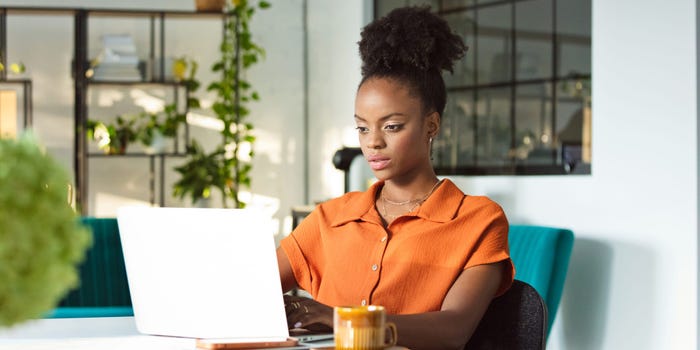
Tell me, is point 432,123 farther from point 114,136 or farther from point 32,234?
point 114,136

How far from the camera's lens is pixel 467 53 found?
374cm

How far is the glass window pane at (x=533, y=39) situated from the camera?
3195 millimetres

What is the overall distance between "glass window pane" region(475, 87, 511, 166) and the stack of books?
2292mm

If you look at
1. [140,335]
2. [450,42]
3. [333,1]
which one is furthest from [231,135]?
[140,335]

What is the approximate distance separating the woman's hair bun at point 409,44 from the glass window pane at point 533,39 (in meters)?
1.37

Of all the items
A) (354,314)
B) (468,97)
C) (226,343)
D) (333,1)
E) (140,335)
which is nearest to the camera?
(354,314)

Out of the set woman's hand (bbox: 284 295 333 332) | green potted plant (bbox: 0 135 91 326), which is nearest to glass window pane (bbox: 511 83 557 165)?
woman's hand (bbox: 284 295 333 332)

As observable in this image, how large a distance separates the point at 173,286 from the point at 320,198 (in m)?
3.83

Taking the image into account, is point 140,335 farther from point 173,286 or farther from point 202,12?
point 202,12

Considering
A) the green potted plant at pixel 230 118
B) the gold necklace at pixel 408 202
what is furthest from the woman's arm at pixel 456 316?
the green potted plant at pixel 230 118

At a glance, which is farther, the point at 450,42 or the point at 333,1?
the point at 333,1

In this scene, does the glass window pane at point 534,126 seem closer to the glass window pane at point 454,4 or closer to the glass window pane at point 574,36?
the glass window pane at point 574,36

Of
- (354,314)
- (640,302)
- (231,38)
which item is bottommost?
(640,302)

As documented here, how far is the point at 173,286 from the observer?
A: 53.2 inches
